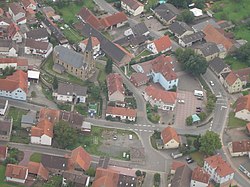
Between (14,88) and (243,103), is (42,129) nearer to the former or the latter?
(14,88)

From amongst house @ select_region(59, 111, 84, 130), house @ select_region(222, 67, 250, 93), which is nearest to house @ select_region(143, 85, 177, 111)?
house @ select_region(222, 67, 250, 93)

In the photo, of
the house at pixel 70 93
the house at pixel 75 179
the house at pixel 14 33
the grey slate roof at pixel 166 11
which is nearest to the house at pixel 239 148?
the house at pixel 75 179

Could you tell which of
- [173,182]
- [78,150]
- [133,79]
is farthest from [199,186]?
[133,79]

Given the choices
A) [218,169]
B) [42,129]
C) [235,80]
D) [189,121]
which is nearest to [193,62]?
[235,80]

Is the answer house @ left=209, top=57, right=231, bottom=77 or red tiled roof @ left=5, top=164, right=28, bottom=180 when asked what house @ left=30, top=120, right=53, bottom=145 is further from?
house @ left=209, top=57, right=231, bottom=77

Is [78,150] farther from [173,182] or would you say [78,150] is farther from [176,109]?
[176,109]

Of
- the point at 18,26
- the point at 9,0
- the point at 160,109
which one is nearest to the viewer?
the point at 160,109
